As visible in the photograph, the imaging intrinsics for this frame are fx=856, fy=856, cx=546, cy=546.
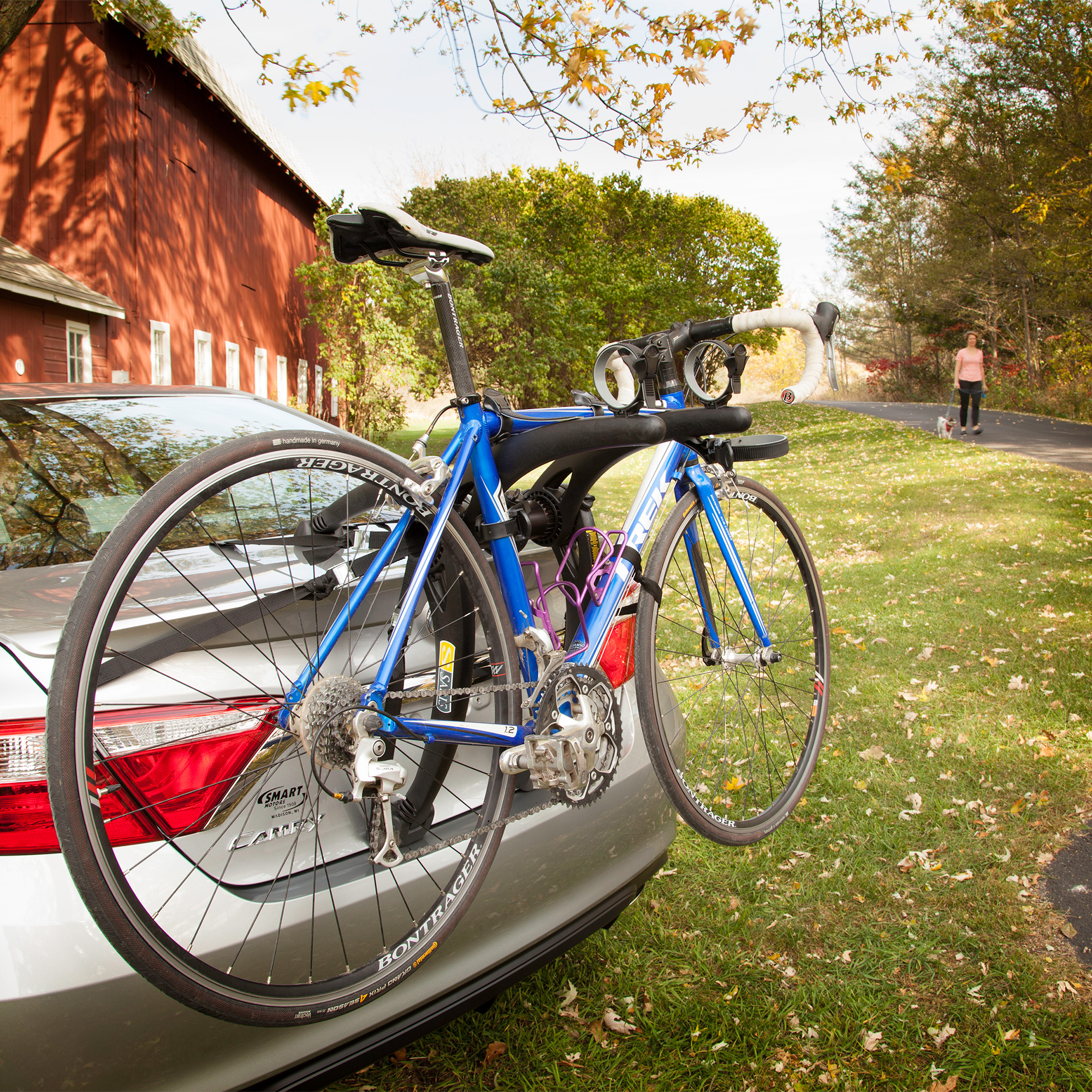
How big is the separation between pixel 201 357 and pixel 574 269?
647 inches

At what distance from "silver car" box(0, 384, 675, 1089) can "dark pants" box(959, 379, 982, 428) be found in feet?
57.2

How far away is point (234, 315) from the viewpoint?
18891mm

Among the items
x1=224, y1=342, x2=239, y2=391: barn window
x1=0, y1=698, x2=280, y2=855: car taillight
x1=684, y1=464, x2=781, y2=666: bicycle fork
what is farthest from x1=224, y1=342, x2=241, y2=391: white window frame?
x1=0, y1=698, x2=280, y2=855: car taillight

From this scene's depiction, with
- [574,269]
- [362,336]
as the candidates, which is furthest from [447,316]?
[574,269]

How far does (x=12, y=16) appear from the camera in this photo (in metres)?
4.86

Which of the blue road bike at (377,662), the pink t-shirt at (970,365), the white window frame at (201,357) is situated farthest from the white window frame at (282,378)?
the blue road bike at (377,662)

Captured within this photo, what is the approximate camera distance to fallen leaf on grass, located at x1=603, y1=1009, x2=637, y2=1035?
2.26 metres

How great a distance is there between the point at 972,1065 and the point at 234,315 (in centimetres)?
1964

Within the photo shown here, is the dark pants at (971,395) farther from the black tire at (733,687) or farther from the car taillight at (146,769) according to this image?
the car taillight at (146,769)

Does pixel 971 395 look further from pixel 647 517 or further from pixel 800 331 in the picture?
pixel 647 517

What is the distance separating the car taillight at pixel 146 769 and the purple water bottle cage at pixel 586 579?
0.91 meters

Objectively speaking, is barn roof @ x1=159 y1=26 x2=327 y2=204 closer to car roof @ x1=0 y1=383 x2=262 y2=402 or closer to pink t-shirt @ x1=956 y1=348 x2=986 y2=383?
car roof @ x1=0 y1=383 x2=262 y2=402

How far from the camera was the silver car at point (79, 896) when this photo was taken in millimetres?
1315

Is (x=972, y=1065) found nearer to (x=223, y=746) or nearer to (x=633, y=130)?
(x=223, y=746)
